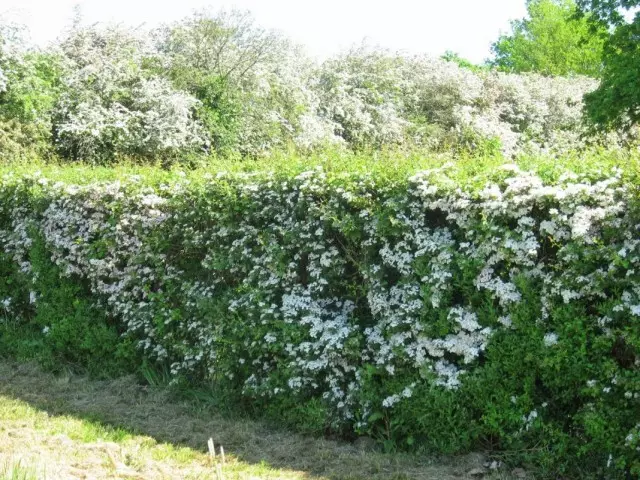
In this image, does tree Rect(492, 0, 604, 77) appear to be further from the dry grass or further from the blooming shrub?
the dry grass

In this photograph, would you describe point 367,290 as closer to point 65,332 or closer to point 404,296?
point 404,296

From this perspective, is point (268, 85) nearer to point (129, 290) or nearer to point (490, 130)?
point (490, 130)

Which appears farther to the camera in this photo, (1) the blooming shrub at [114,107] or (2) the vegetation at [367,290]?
(1) the blooming shrub at [114,107]

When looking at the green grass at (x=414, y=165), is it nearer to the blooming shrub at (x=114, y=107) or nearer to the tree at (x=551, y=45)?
the blooming shrub at (x=114, y=107)

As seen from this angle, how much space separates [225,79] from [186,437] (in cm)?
1923

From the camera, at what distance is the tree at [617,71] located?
1669 centimetres

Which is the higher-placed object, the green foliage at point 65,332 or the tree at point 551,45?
the tree at point 551,45

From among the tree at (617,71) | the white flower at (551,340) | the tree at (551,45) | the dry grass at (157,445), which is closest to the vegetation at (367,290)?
the white flower at (551,340)

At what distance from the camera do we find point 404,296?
17.4 ft

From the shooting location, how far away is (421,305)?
5.19 metres

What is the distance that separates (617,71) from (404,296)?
14546 millimetres

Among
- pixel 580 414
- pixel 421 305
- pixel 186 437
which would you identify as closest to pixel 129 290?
pixel 186 437

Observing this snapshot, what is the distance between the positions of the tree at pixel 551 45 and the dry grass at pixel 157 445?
41.6 metres

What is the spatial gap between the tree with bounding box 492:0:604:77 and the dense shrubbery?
681 inches
